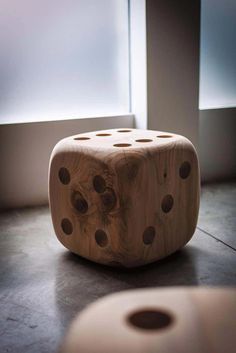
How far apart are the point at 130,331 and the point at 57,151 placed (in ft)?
4.57

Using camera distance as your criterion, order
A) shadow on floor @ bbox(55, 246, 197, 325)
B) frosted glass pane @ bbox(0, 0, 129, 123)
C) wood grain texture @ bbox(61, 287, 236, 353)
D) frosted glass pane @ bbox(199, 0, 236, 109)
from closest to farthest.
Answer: wood grain texture @ bbox(61, 287, 236, 353)
shadow on floor @ bbox(55, 246, 197, 325)
frosted glass pane @ bbox(0, 0, 129, 123)
frosted glass pane @ bbox(199, 0, 236, 109)

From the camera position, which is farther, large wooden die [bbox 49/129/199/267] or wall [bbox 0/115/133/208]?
wall [bbox 0/115/133/208]

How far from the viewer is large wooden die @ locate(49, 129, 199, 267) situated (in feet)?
5.86

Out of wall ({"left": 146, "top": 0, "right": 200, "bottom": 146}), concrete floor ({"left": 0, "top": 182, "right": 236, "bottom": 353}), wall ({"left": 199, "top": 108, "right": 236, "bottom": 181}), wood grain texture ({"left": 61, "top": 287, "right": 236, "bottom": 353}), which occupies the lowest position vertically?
concrete floor ({"left": 0, "top": 182, "right": 236, "bottom": 353})

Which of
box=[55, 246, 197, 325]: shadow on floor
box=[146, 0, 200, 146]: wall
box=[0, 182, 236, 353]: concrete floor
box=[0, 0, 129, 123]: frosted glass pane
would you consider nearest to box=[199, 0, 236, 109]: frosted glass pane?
box=[146, 0, 200, 146]: wall

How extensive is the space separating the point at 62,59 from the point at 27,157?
59 centimetres

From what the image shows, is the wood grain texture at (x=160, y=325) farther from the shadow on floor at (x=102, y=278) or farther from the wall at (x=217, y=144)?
the wall at (x=217, y=144)

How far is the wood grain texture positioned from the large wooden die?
1046mm

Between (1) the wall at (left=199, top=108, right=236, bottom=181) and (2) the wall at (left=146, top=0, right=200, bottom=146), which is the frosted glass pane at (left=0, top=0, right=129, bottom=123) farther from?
(1) the wall at (left=199, top=108, right=236, bottom=181)

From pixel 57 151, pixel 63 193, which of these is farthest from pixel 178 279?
pixel 57 151

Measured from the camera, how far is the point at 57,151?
1.97 metres

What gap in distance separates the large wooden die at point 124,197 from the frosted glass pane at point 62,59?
0.85m

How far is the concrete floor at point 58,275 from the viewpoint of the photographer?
1.52 m

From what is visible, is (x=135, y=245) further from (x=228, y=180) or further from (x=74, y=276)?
(x=228, y=180)
